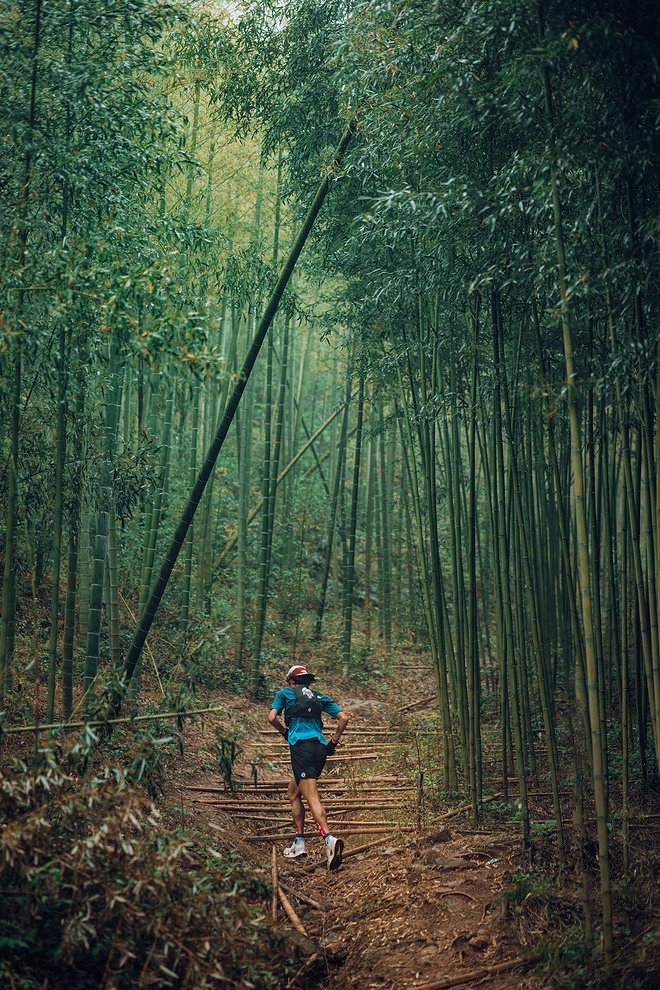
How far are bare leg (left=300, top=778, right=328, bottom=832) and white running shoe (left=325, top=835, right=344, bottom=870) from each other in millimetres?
83

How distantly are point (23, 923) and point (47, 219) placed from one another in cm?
315

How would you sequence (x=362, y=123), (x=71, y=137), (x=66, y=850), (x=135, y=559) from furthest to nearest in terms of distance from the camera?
(x=135, y=559)
(x=362, y=123)
(x=71, y=137)
(x=66, y=850)

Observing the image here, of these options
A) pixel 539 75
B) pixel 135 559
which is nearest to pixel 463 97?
pixel 539 75

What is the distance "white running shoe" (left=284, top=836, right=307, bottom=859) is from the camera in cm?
381

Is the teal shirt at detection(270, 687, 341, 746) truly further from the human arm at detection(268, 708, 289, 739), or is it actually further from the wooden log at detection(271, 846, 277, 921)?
the wooden log at detection(271, 846, 277, 921)

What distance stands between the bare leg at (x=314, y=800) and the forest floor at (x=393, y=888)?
0.27m

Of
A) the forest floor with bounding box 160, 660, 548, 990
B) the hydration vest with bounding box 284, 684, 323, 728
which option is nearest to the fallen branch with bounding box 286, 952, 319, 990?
the forest floor with bounding box 160, 660, 548, 990

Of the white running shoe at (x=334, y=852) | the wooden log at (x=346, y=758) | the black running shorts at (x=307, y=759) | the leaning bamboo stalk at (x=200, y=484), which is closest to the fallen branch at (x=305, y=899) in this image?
the white running shoe at (x=334, y=852)

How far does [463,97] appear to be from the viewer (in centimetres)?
338

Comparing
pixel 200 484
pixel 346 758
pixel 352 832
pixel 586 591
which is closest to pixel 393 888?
pixel 352 832

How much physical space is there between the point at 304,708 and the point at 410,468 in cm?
242

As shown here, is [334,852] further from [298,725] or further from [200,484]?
[200,484]

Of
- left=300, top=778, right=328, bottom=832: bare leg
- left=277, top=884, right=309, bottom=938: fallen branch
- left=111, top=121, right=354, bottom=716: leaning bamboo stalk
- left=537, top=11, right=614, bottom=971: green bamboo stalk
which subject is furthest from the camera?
left=111, top=121, right=354, bottom=716: leaning bamboo stalk

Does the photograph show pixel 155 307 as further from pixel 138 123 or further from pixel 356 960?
pixel 356 960
